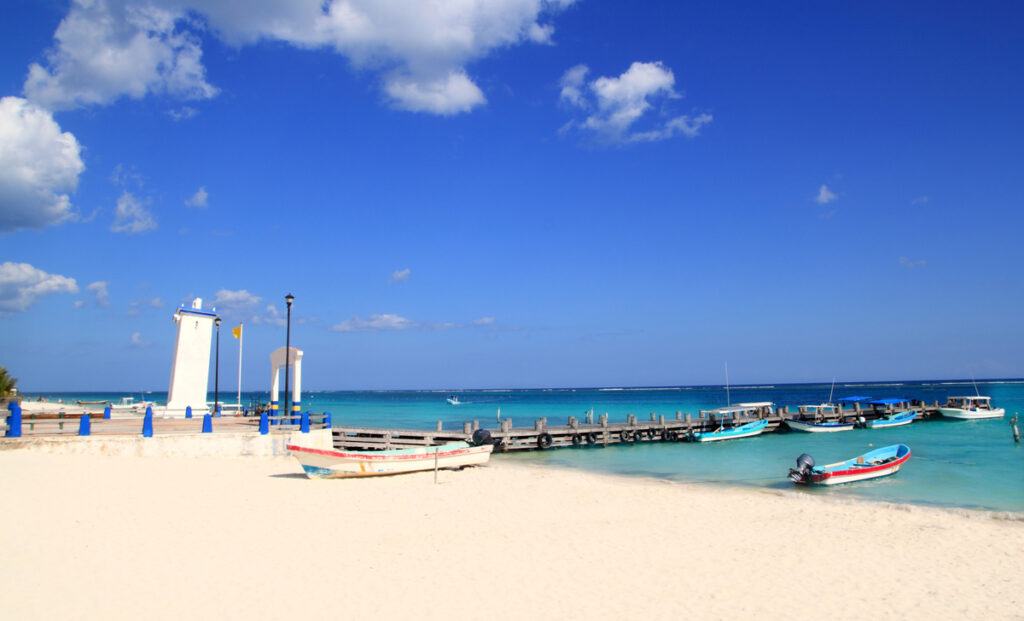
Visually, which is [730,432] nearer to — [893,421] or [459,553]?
[893,421]

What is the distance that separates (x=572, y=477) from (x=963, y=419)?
4108cm

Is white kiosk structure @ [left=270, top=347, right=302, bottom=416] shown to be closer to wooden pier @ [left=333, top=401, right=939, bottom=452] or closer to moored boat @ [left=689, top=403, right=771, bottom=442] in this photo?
wooden pier @ [left=333, top=401, right=939, bottom=452]

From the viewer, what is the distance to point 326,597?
25.2 ft

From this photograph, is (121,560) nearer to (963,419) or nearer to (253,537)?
(253,537)

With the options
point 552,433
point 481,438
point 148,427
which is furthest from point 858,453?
point 148,427

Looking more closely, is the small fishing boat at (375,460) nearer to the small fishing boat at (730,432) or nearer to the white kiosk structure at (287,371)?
the white kiosk structure at (287,371)

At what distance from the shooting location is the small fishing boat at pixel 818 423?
129 ft

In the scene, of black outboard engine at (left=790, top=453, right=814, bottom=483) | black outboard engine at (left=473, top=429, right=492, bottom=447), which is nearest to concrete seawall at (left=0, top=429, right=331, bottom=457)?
black outboard engine at (left=473, top=429, right=492, bottom=447)

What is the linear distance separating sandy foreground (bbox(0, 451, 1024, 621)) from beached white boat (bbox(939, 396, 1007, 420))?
3909 centimetres

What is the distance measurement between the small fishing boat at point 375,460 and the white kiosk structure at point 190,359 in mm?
12378

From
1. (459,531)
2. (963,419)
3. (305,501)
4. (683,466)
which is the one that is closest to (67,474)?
(305,501)

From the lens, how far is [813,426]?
39.2 metres

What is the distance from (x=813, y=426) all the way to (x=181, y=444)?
120 feet

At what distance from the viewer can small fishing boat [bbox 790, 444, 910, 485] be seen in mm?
19250
